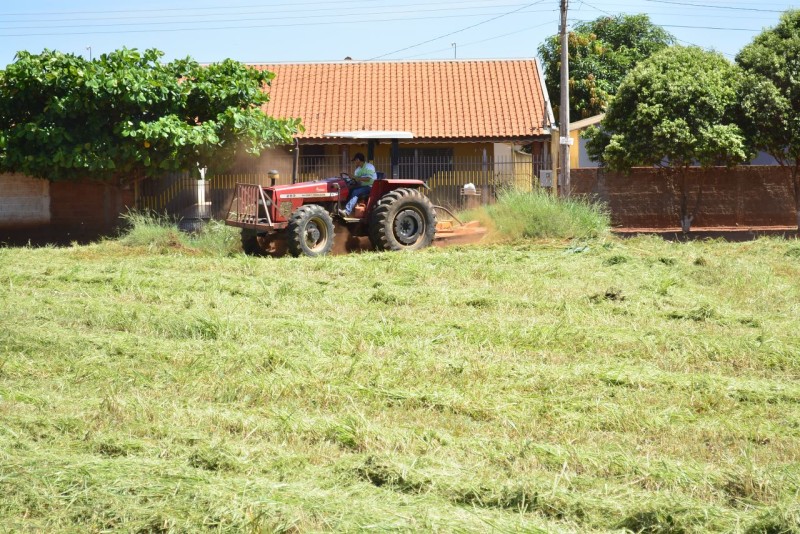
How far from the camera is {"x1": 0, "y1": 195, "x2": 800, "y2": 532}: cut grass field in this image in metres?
4.85

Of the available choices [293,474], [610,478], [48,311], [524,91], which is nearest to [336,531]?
[293,474]

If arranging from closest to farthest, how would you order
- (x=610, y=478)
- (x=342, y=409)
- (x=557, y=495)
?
1. (x=557, y=495)
2. (x=610, y=478)
3. (x=342, y=409)

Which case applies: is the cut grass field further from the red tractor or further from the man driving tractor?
the man driving tractor

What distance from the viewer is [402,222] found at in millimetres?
17109

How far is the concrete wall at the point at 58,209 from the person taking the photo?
74.3ft

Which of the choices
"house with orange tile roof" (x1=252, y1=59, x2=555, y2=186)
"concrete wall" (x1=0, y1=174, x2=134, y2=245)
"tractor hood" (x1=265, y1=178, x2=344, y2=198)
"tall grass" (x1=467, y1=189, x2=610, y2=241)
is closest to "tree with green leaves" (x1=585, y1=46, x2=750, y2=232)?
"house with orange tile roof" (x1=252, y1=59, x2=555, y2=186)

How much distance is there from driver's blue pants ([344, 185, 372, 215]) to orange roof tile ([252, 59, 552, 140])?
425 inches

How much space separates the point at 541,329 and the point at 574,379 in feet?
6.06

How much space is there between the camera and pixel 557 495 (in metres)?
Result: 5.00

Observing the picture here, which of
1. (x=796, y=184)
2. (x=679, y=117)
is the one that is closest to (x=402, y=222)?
(x=679, y=117)

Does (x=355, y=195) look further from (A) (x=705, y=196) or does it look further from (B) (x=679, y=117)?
(A) (x=705, y=196)

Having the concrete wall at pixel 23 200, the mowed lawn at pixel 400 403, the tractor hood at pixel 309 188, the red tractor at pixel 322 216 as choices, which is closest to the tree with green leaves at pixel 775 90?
the red tractor at pixel 322 216

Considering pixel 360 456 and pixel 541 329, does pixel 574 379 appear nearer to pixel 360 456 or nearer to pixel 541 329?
pixel 541 329

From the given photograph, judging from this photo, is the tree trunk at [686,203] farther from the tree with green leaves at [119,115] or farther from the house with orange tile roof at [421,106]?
the tree with green leaves at [119,115]
